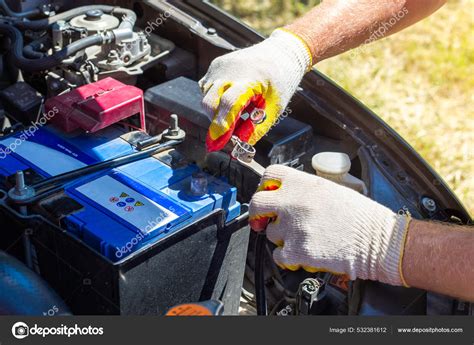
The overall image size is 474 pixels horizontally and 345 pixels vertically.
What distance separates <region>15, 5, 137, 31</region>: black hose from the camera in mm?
2424

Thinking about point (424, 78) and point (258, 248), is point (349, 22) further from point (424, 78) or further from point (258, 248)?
point (424, 78)

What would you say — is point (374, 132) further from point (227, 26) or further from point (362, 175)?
point (227, 26)

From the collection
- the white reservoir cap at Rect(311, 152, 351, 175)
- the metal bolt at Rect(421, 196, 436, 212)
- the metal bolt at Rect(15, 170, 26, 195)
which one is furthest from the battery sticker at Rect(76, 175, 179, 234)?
the metal bolt at Rect(421, 196, 436, 212)

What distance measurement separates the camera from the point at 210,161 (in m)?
2.11

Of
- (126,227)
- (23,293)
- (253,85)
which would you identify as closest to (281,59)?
(253,85)

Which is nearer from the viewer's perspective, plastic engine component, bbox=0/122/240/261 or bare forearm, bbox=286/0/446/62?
plastic engine component, bbox=0/122/240/261

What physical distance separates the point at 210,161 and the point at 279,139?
0.76 ft

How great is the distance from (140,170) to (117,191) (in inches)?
4.8

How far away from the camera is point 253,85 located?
1.97 metres

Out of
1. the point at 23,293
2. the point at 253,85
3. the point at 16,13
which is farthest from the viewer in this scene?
the point at 16,13

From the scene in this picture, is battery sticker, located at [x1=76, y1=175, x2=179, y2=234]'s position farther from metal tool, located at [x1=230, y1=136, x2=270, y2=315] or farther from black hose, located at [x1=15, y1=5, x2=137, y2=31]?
black hose, located at [x1=15, y1=5, x2=137, y2=31]

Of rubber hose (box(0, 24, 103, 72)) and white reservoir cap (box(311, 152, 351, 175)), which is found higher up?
rubber hose (box(0, 24, 103, 72))

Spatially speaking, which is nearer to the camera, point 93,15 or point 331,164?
point 331,164

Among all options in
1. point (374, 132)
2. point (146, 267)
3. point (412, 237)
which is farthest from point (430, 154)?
point (146, 267)
